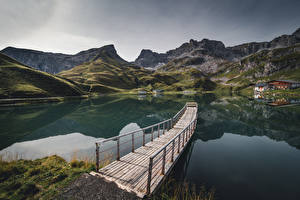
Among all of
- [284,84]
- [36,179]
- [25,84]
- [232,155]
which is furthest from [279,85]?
[25,84]

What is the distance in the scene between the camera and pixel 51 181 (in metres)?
7.95

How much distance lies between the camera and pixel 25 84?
93688mm

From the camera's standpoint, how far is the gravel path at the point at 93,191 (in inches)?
262

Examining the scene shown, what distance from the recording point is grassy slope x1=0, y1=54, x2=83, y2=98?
81.6m

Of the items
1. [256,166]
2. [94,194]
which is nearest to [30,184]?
[94,194]

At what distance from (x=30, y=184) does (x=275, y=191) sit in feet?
57.1

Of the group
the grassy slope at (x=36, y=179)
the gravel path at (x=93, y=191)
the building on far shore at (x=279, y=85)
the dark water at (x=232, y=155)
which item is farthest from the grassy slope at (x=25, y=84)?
the building on far shore at (x=279, y=85)

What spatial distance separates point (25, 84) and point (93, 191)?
12701cm

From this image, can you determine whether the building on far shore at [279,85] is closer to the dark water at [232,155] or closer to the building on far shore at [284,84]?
the building on far shore at [284,84]

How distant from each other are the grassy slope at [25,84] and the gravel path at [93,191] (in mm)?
107247

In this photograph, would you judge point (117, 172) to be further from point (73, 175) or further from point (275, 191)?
point (275, 191)

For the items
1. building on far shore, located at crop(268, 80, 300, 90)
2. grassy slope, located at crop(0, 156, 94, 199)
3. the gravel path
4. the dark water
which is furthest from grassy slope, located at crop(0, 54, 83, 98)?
building on far shore, located at crop(268, 80, 300, 90)

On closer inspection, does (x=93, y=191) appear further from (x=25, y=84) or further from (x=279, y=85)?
(x=279, y=85)

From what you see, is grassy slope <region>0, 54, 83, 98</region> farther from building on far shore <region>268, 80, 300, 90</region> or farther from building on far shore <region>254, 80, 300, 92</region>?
building on far shore <region>268, 80, 300, 90</region>
